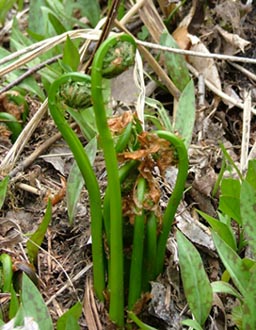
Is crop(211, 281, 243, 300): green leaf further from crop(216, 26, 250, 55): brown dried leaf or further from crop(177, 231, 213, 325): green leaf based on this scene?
crop(216, 26, 250, 55): brown dried leaf

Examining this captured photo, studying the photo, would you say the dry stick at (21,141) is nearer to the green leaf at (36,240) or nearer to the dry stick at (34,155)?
the dry stick at (34,155)

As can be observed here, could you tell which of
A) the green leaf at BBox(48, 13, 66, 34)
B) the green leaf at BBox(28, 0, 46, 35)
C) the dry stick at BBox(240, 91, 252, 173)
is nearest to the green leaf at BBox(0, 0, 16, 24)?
the green leaf at BBox(28, 0, 46, 35)

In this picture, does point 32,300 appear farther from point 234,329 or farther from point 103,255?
point 234,329

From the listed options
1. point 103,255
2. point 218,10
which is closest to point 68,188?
point 103,255

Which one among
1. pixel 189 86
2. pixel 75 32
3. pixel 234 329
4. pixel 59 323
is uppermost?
pixel 75 32

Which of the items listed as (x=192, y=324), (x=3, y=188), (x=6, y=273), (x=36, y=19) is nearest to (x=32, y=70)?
(x=36, y=19)
